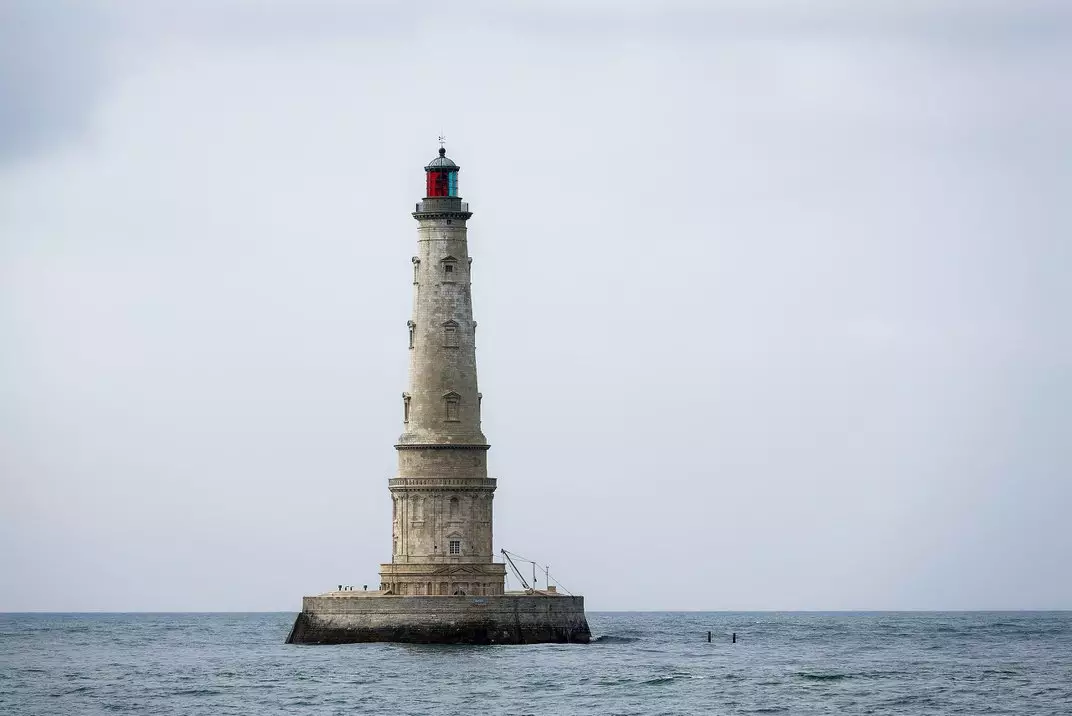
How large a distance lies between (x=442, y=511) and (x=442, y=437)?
3122 mm

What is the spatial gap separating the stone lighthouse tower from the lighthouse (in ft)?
0.14

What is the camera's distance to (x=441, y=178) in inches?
3561

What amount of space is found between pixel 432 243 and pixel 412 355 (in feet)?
16.1

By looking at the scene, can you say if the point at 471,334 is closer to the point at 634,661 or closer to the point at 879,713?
the point at 634,661

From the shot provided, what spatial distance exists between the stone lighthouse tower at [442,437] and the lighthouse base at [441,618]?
2.31 meters

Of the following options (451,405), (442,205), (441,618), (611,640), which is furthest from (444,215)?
(611,640)

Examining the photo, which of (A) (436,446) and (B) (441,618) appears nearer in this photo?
(B) (441,618)

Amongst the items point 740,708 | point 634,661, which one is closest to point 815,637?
point 634,661

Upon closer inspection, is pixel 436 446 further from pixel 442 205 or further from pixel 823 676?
pixel 823 676

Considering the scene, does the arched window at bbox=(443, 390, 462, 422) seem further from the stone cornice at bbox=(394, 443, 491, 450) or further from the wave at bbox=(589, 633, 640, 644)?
the wave at bbox=(589, 633, 640, 644)

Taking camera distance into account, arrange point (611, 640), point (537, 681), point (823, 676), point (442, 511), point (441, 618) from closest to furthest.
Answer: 1. point (537, 681)
2. point (823, 676)
3. point (441, 618)
4. point (442, 511)
5. point (611, 640)

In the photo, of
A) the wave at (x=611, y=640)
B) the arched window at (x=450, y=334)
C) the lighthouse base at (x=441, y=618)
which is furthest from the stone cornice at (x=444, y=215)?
the wave at (x=611, y=640)

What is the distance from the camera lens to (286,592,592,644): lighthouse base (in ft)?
278

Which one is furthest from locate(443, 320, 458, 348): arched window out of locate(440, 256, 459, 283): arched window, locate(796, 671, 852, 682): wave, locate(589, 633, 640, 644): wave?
locate(796, 671, 852, 682): wave
